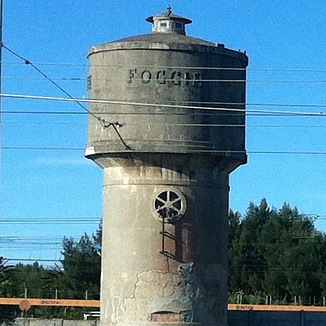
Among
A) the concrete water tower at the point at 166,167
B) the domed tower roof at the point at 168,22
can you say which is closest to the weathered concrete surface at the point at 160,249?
the concrete water tower at the point at 166,167

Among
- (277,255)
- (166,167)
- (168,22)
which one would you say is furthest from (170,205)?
(277,255)

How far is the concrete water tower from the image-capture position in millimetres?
32344

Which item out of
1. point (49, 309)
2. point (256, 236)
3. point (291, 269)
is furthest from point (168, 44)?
point (256, 236)

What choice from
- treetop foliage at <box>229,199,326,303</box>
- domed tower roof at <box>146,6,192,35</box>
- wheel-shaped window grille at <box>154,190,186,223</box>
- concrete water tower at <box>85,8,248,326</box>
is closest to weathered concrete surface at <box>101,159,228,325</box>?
concrete water tower at <box>85,8,248,326</box>

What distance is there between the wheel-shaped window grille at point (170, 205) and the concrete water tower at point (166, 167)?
3cm

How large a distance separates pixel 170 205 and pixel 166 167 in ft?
3.45

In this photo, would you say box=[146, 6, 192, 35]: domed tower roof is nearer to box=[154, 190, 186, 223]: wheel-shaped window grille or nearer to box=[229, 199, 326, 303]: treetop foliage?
box=[154, 190, 186, 223]: wheel-shaped window grille

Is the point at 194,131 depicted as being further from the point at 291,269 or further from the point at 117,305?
the point at 291,269

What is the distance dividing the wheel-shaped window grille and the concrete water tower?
0.03 meters

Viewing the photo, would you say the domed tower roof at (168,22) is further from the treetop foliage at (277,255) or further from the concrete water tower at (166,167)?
the treetop foliage at (277,255)

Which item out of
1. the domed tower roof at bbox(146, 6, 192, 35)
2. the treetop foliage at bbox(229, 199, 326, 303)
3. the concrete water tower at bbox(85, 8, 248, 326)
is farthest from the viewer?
the treetop foliage at bbox(229, 199, 326, 303)

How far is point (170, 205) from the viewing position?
32438 mm

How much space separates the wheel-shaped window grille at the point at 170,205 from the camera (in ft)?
106

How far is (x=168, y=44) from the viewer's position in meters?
32.4
